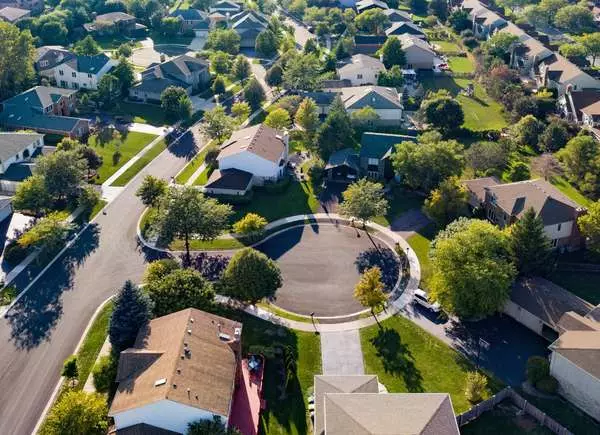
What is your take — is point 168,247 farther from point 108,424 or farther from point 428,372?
point 428,372

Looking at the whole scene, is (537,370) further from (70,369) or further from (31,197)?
(31,197)

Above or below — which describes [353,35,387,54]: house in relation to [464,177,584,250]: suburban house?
below

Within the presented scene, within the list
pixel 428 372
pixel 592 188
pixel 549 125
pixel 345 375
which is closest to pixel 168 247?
pixel 345 375

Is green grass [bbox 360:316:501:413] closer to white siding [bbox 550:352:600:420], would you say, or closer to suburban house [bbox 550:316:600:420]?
white siding [bbox 550:352:600:420]

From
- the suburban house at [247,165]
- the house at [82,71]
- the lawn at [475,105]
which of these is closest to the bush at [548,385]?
the suburban house at [247,165]

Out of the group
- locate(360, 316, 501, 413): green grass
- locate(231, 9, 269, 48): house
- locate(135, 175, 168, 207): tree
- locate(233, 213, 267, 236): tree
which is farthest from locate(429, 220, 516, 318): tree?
locate(231, 9, 269, 48): house
